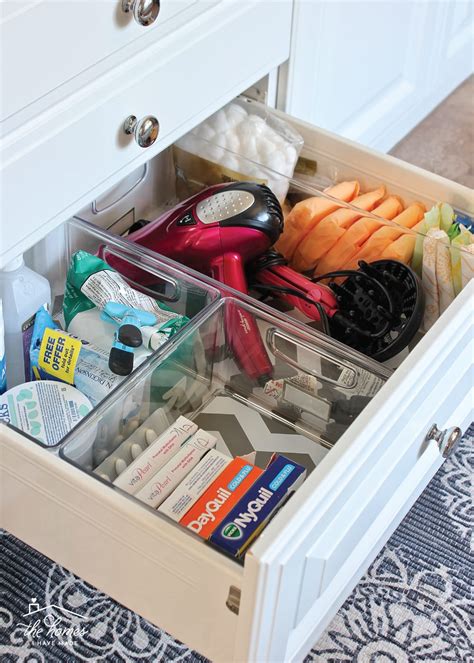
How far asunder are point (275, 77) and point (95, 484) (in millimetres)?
740

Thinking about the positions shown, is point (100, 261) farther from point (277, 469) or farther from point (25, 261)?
point (277, 469)

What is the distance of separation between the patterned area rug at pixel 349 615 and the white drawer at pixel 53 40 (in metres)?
0.57

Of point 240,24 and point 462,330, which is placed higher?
point 240,24

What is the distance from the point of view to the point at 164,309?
1.15 metres

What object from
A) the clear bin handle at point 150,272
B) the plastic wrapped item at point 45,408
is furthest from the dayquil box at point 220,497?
the clear bin handle at point 150,272

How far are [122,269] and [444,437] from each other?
0.47 meters

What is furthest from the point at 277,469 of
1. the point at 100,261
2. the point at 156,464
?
the point at 100,261

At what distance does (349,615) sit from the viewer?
1090 mm

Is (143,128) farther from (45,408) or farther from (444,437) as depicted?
(444,437)

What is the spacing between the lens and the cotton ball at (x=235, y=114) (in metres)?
1.28

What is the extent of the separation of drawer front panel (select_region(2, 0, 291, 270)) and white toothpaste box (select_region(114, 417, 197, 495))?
0.27m

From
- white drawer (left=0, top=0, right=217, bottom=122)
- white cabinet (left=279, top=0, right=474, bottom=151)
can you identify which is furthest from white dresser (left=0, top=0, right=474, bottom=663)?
white cabinet (left=279, top=0, right=474, bottom=151)

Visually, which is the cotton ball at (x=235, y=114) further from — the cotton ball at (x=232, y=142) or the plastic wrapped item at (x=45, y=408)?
the plastic wrapped item at (x=45, y=408)

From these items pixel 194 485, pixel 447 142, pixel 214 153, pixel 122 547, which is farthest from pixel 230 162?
pixel 447 142
